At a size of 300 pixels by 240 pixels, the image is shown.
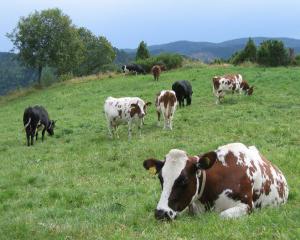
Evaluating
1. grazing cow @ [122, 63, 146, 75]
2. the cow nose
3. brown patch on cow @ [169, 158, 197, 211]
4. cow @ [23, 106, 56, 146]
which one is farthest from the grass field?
grazing cow @ [122, 63, 146, 75]

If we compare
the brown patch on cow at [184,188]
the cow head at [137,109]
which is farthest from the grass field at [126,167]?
the cow head at [137,109]

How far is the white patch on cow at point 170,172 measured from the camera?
270 inches

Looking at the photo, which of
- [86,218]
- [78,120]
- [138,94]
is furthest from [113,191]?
[138,94]

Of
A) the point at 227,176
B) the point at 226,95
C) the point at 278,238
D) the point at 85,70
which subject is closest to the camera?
the point at 278,238

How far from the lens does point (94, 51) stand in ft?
318

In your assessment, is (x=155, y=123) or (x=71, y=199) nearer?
(x=71, y=199)

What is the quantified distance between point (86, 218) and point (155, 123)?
15.1m

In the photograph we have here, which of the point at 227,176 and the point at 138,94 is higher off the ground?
the point at 227,176

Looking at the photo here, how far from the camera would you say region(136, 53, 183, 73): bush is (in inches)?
2126

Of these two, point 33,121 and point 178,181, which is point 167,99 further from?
point 178,181

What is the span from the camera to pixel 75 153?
17.7 metres

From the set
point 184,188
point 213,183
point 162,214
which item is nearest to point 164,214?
point 162,214

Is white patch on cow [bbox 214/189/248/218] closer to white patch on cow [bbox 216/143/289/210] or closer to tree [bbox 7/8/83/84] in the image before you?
white patch on cow [bbox 216/143/289/210]

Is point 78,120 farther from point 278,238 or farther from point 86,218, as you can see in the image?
point 278,238
